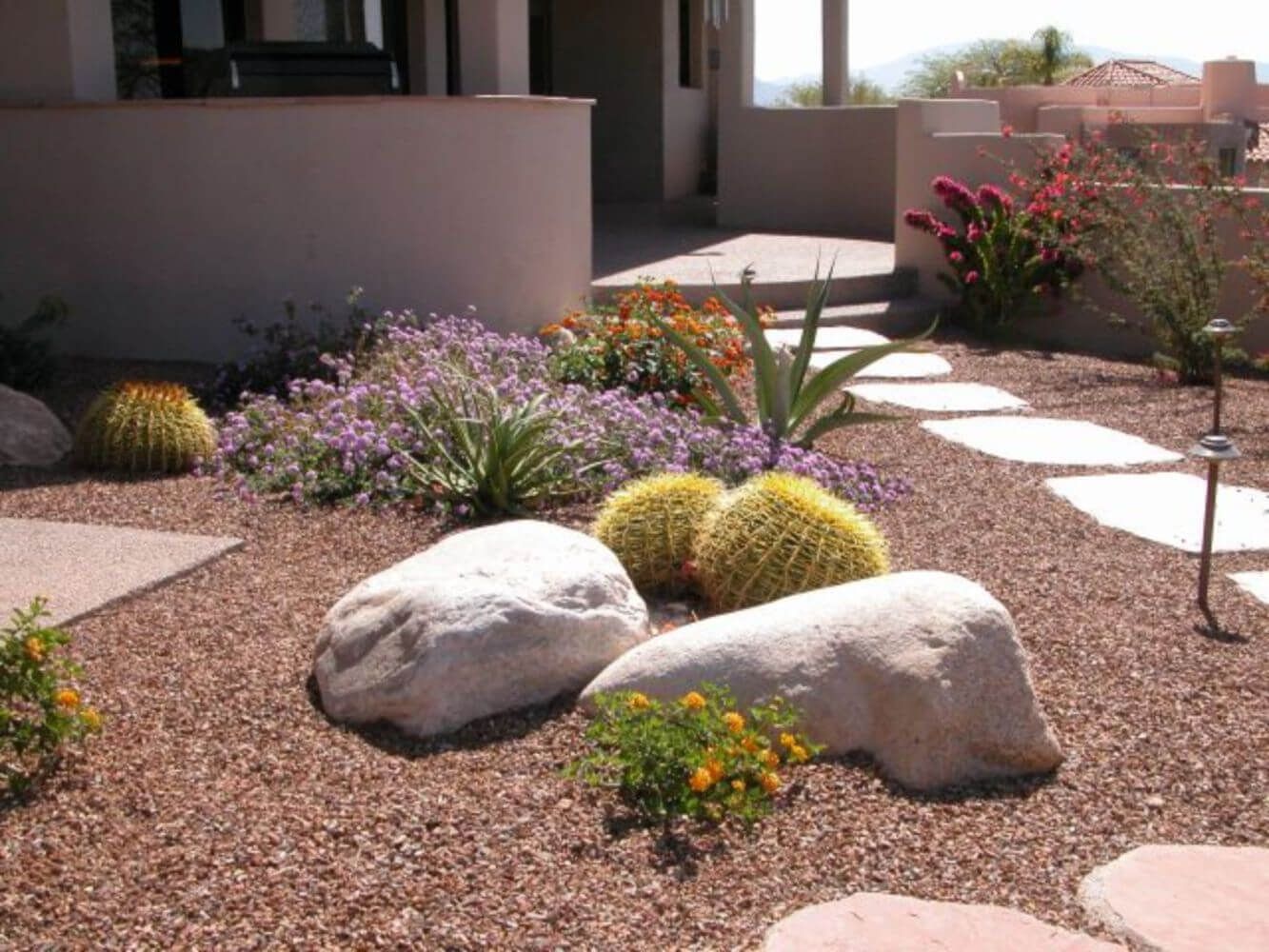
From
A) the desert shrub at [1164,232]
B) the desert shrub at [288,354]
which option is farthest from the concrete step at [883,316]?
the desert shrub at [288,354]

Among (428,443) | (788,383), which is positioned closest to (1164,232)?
(788,383)

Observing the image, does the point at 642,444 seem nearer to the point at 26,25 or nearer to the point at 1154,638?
the point at 1154,638

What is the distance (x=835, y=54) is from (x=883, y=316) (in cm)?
740

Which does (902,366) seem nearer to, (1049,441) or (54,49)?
(1049,441)

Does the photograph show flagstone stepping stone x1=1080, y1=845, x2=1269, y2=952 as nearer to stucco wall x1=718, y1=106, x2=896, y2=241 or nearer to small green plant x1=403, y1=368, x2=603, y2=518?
small green plant x1=403, y1=368, x2=603, y2=518

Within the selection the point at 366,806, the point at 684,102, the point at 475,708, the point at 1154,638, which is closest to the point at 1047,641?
the point at 1154,638

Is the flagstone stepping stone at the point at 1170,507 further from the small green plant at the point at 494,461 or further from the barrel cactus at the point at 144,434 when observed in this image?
the barrel cactus at the point at 144,434

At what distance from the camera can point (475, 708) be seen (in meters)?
4.70

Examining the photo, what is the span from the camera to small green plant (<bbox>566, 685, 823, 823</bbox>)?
4.10 meters

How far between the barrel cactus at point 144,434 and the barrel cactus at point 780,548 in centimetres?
314

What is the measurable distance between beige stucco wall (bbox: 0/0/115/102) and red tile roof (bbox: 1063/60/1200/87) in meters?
29.8

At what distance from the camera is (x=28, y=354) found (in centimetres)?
921

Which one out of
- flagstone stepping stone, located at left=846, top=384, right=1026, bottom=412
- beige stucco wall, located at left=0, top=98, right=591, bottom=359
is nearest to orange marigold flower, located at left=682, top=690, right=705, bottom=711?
flagstone stepping stone, located at left=846, top=384, right=1026, bottom=412

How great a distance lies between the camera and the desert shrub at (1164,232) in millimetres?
10727
